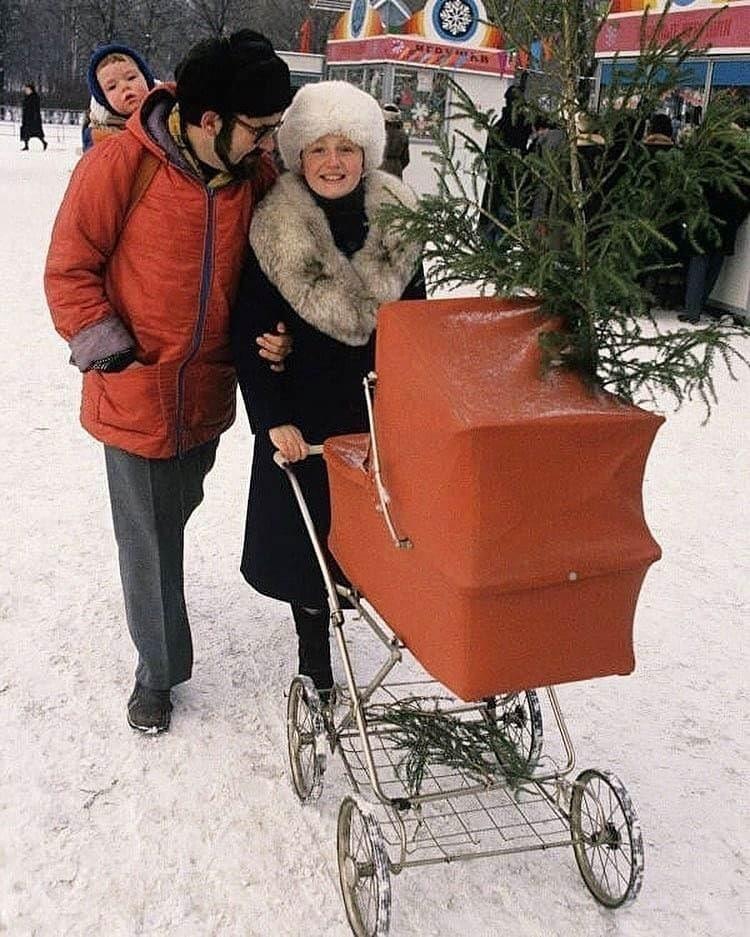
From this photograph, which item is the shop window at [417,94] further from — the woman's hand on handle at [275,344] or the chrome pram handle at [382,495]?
the chrome pram handle at [382,495]

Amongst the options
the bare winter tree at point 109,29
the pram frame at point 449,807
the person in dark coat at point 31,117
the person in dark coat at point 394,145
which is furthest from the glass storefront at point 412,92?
the bare winter tree at point 109,29

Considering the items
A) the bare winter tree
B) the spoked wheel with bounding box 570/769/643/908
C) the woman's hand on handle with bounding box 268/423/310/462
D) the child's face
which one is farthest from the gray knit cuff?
the bare winter tree

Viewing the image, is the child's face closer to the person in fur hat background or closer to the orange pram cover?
the person in fur hat background

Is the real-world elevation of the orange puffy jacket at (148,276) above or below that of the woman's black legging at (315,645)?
above

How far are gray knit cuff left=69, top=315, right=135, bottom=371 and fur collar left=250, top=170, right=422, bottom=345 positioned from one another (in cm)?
42

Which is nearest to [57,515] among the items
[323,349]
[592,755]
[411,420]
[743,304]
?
[323,349]

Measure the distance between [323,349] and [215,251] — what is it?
390mm

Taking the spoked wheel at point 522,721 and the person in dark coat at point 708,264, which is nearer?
the spoked wheel at point 522,721

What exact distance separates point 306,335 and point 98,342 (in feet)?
1.81

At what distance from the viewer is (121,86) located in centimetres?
464

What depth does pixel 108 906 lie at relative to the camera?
2650 millimetres

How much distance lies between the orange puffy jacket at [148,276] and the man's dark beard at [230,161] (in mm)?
54

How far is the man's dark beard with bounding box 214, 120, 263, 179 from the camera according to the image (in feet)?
9.16

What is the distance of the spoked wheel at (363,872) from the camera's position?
2.41 meters
